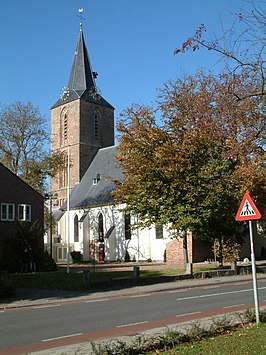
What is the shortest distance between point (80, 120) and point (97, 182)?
1276 centimetres

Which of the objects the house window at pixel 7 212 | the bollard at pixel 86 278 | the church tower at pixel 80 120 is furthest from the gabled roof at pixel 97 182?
the bollard at pixel 86 278

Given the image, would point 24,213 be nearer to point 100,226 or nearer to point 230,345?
point 100,226

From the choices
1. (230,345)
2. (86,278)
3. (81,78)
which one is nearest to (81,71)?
(81,78)

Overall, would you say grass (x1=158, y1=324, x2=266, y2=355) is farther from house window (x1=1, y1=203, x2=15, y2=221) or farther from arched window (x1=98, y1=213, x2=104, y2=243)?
arched window (x1=98, y1=213, x2=104, y2=243)

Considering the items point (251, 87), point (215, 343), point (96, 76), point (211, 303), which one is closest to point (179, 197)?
point (211, 303)

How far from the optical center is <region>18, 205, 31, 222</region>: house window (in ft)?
114

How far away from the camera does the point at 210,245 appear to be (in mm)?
38562

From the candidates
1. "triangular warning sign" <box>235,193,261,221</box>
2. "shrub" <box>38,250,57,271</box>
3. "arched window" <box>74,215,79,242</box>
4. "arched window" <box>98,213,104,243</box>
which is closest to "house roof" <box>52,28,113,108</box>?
"arched window" <box>74,215,79,242</box>

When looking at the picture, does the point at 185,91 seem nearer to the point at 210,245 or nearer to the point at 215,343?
the point at 210,245

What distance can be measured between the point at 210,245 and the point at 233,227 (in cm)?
798

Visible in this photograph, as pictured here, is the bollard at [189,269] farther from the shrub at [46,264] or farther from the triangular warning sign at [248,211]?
the triangular warning sign at [248,211]

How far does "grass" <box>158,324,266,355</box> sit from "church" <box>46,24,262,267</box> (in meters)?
25.7

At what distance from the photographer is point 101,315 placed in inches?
484

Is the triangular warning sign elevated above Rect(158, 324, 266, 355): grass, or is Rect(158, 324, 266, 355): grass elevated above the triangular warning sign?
the triangular warning sign
